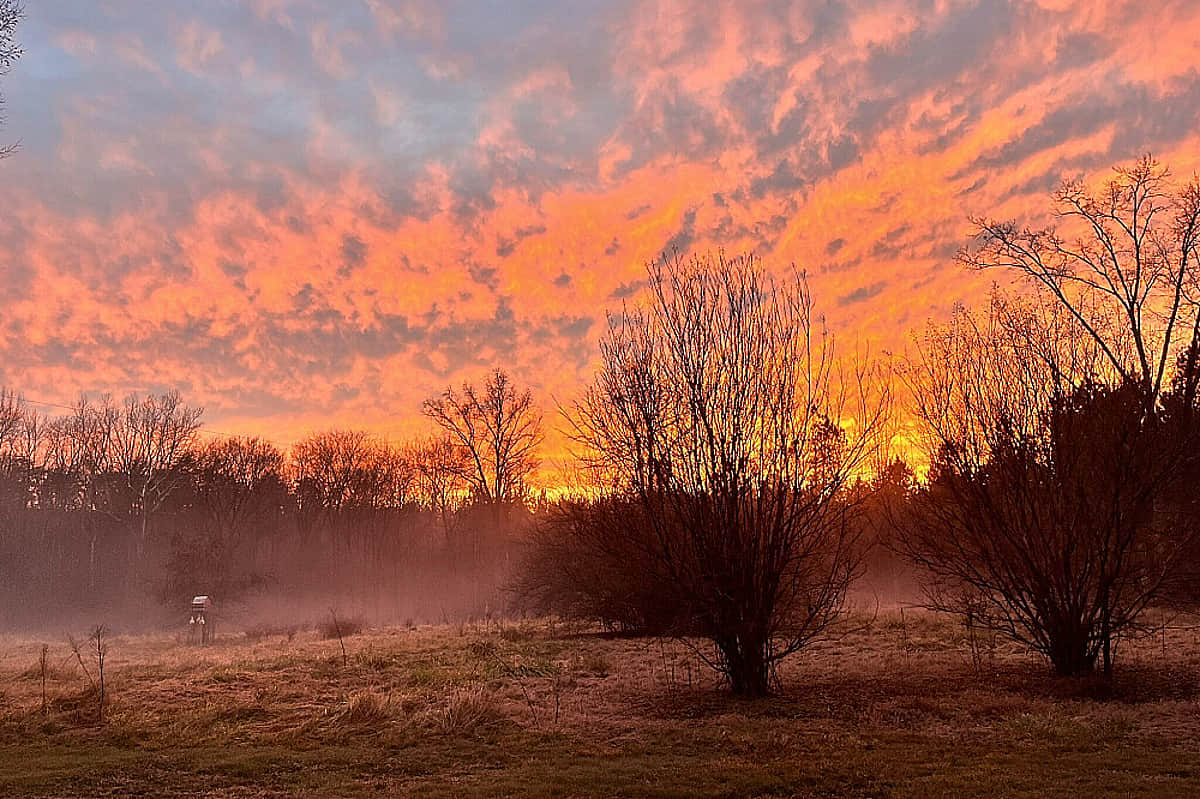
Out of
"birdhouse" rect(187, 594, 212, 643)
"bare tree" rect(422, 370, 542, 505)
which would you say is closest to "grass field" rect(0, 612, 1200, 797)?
"birdhouse" rect(187, 594, 212, 643)

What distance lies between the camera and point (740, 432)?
11.4 meters

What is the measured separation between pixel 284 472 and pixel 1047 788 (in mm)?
53768

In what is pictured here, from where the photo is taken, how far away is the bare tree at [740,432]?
11.4 m

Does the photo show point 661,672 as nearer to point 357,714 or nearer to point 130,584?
point 357,714

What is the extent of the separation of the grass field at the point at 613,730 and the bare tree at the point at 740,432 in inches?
58.5

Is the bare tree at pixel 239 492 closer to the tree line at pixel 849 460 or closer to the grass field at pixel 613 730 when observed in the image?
the grass field at pixel 613 730

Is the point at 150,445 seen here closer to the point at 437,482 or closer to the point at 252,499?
the point at 252,499

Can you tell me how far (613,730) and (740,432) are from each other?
169 inches

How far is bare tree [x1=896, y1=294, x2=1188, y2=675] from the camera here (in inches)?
459

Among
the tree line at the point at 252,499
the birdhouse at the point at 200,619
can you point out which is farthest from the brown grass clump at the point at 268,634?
the tree line at the point at 252,499

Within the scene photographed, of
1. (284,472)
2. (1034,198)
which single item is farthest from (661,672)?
(284,472)

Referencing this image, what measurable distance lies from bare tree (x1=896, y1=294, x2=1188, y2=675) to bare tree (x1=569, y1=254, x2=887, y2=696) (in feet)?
6.91

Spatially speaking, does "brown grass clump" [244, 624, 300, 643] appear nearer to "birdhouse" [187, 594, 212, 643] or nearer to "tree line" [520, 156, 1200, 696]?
"birdhouse" [187, 594, 212, 643]

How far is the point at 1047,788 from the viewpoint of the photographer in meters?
6.62
